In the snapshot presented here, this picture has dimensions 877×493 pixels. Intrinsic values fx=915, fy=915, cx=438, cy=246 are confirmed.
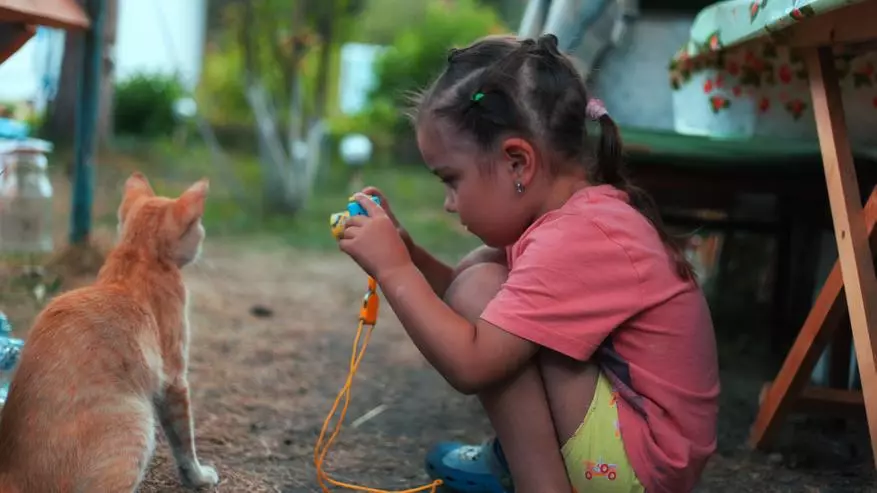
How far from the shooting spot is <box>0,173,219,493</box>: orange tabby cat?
1355 millimetres

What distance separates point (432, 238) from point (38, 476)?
396cm

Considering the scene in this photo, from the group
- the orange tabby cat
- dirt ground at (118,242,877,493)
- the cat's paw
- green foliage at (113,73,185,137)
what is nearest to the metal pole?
dirt ground at (118,242,877,493)

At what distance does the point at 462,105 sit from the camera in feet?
4.76

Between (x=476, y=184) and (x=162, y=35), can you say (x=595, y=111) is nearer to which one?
(x=476, y=184)

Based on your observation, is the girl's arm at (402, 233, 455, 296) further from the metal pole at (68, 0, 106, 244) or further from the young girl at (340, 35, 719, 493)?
the metal pole at (68, 0, 106, 244)

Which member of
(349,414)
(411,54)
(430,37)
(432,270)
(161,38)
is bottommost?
(349,414)

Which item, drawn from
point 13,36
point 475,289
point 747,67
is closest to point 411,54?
point 747,67

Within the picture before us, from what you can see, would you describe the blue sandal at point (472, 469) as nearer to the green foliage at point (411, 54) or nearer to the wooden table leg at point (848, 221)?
the wooden table leg at point (848, 221)

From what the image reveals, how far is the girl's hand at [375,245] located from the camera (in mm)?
1424

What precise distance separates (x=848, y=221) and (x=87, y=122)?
271cm

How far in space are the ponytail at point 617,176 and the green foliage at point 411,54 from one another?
6169 millimetres

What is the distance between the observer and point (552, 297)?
134cm

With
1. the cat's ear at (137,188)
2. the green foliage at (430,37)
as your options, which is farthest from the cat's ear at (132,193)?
the green foliage at (430,37)

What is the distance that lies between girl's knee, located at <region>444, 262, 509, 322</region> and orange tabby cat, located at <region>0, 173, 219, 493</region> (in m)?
0.54
